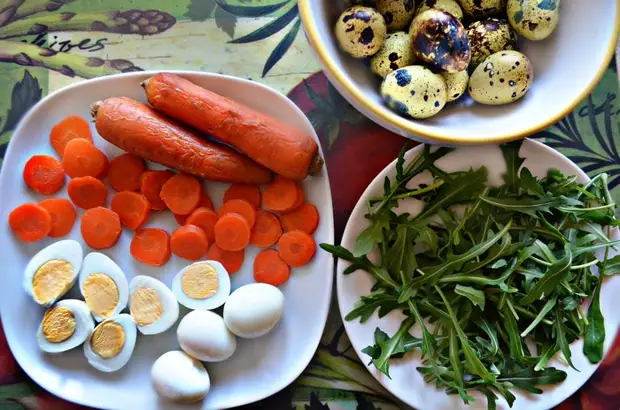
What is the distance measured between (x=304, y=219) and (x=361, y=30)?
33 cm

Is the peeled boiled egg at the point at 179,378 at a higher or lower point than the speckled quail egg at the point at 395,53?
lower

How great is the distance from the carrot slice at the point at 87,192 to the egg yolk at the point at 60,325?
184mm

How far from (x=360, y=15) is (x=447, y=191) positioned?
0.31 metres

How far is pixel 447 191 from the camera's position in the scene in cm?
88

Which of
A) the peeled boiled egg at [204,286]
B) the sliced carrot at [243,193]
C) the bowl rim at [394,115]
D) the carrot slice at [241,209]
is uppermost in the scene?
the bowl rim at [394,115]

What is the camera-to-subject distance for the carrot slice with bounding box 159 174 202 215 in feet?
3.06

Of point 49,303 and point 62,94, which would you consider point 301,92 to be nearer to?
point 62,94

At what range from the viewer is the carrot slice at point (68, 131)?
958mm

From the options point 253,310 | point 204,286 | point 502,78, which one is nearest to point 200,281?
point 204,286

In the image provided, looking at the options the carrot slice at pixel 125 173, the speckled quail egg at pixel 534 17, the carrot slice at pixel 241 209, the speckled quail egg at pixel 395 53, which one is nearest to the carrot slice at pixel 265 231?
the carrot slice at pixel 241 209

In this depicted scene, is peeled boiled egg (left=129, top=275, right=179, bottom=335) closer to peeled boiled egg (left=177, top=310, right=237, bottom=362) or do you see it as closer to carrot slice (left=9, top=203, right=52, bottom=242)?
peeled boiled egg (left=177, top=310, right=237, bottom=362)

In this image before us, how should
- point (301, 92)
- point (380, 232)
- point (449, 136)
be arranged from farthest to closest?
1. point (301, 92)
2. point (380, 232)
3. point (449, 136)

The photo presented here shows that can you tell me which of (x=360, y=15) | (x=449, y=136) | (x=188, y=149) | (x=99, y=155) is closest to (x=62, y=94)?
(x=99, y=155)

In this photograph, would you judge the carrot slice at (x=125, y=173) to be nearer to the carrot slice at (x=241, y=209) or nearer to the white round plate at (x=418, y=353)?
the carrot slice at (x=241, y=209)
